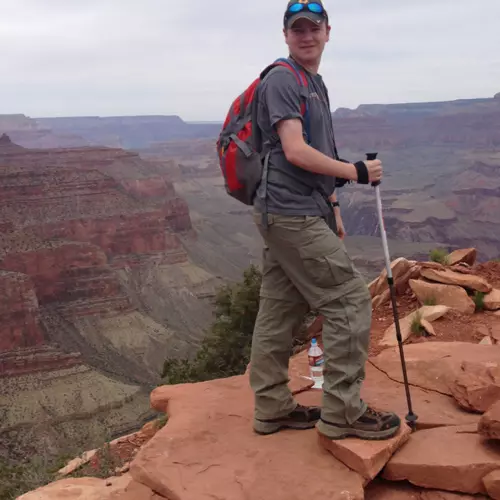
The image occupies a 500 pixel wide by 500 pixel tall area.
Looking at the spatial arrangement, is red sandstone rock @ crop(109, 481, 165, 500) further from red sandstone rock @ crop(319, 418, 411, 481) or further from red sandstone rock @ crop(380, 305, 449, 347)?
red sandstone rock @ crop(380, 305, 449, 347)

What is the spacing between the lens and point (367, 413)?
3.25 m

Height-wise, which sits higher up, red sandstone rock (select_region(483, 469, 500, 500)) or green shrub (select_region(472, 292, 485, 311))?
green shrub (select_region(472, 292, 485, 311))

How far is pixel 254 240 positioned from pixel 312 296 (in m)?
66.6

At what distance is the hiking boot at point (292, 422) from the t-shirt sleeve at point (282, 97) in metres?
1.70

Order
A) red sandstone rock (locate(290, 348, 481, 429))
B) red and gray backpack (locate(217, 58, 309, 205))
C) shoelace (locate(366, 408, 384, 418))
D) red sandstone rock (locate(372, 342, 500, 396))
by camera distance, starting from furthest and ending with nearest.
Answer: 1. red sandstone rock (locate(372, 342, 500, 396))
2. red sandstone rock (locate(290, 348, 481, 429))
3. shoelace (locate(366, 408, 384, 418))
4. red and gray backpack (locate(217, 58, 309, 205))

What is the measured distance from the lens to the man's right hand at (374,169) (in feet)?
10.2

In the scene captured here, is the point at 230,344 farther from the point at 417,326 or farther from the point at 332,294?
the point at 332,294

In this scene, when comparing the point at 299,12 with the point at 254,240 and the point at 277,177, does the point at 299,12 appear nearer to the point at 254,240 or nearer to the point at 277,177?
the point at 277,177

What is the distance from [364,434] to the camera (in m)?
3.15

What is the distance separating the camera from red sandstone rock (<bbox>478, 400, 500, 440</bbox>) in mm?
3008

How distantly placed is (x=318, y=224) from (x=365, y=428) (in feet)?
3.54

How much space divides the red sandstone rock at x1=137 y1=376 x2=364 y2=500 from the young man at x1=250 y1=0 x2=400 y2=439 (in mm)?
234

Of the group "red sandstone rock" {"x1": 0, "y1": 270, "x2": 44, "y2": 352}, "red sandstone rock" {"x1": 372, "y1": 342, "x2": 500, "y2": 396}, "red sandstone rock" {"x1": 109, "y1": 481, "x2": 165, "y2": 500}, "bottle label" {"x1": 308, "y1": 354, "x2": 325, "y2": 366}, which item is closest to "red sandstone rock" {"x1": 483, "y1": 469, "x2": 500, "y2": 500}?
"red sandstone rock" {"x1": 372, "y1": 342, "x2": 500, "y2": 396}

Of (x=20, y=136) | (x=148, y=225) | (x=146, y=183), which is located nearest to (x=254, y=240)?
(x=146, y=183)
